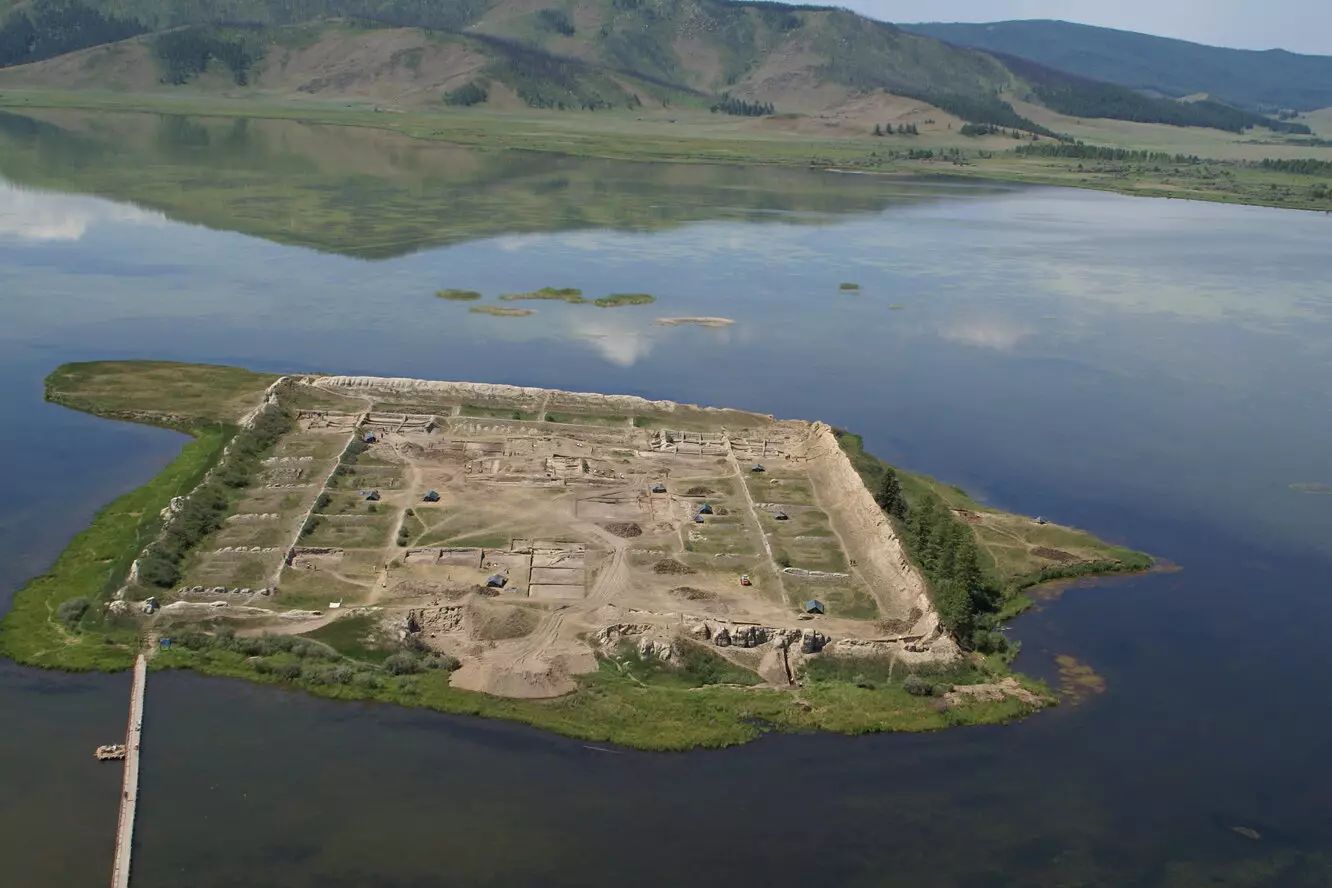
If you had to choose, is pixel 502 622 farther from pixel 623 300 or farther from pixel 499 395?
pixel 623 300

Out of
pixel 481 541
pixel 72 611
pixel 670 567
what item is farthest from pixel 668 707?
pixel 72 611

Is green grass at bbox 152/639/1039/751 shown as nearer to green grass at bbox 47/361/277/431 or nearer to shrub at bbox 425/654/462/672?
shrub at bbox 425/654/462/672

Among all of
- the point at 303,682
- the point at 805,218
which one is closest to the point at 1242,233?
the point at 805,218

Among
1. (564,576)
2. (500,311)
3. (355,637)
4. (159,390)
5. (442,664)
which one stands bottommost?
(442,664)

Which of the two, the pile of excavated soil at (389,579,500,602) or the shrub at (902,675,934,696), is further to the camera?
the pile of excavated soil at (389,579,500,602)

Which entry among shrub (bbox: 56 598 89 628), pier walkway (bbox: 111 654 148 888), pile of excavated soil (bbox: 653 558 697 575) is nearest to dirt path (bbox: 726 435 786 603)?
pile of excavated soil (bbox: 653 558 697 575)

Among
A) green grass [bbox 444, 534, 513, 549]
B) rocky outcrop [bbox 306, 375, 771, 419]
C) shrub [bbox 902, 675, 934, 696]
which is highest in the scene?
rocky outcrop [bbox 306, 375, 771, 419]
